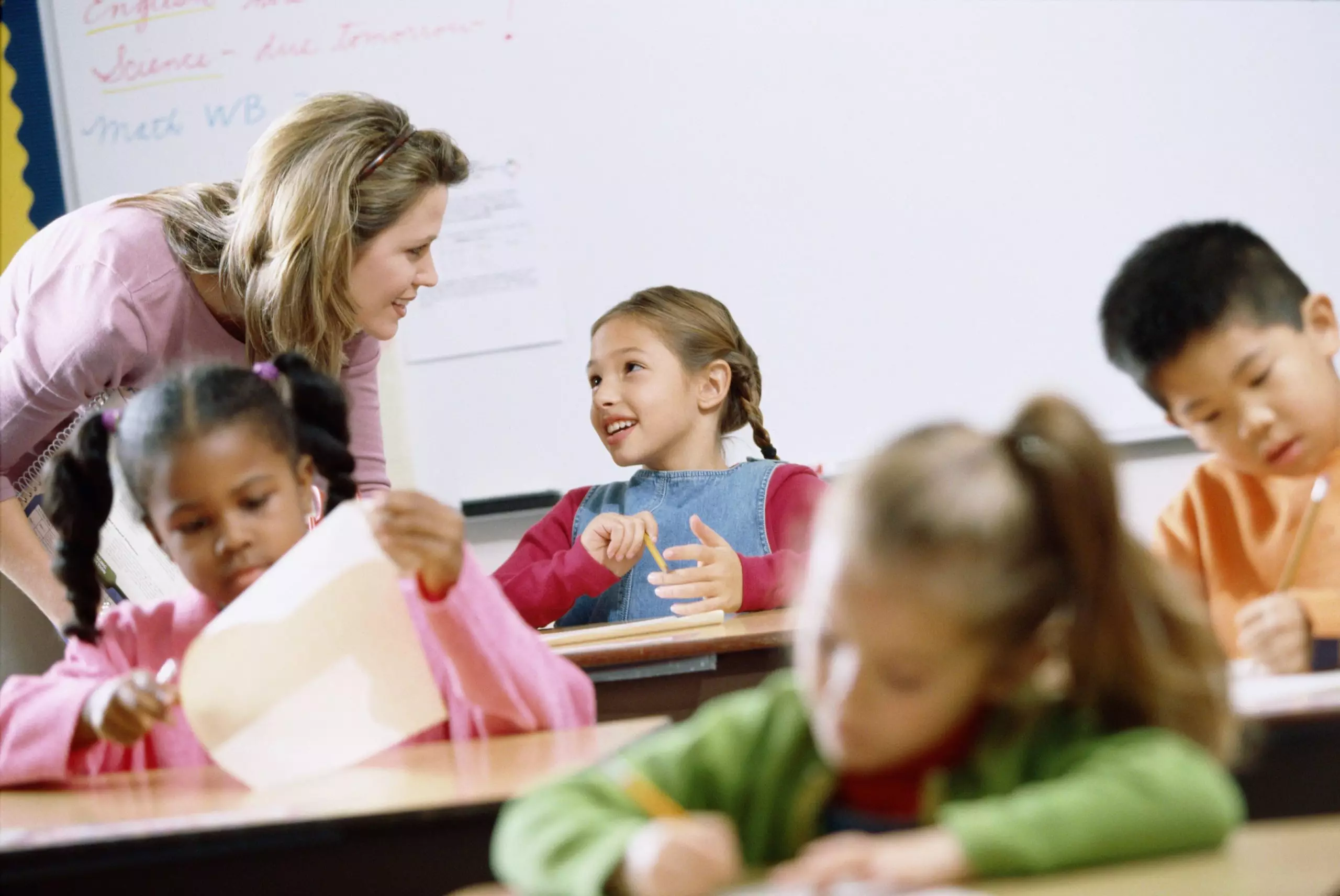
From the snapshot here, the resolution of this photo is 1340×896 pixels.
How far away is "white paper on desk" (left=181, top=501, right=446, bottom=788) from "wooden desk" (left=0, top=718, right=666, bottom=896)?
0.25 feet

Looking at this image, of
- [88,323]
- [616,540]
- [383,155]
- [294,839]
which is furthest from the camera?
[616,540]

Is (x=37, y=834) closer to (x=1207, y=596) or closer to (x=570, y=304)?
(x=1207, y=596)

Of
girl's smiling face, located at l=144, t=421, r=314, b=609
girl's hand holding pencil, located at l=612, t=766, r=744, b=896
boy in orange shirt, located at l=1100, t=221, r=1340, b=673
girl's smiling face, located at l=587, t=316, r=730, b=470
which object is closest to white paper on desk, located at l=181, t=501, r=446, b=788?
girl's smiling face, located at l=144, t=421, r=314, b=609

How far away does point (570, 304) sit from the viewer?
10.0ft

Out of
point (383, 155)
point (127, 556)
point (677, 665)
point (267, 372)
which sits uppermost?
point (383, 155)

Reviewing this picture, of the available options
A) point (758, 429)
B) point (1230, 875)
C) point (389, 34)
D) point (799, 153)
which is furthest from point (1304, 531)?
point (389, 34)

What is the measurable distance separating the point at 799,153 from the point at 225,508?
1.87 m

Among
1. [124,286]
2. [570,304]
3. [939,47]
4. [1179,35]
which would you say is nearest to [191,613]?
[124,286]

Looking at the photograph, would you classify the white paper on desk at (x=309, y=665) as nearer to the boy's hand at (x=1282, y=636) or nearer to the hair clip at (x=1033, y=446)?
the hair clip at (x=1033, y=446)

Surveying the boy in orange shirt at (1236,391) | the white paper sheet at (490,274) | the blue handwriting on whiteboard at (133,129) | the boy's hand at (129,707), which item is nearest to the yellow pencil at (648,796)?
the boy's hand at (129,707)

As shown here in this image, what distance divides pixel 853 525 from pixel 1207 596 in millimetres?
917

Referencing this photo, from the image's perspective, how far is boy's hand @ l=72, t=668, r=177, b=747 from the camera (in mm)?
1202

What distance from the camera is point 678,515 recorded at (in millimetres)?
2512

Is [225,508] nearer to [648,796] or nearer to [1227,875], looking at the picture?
[648,796]
